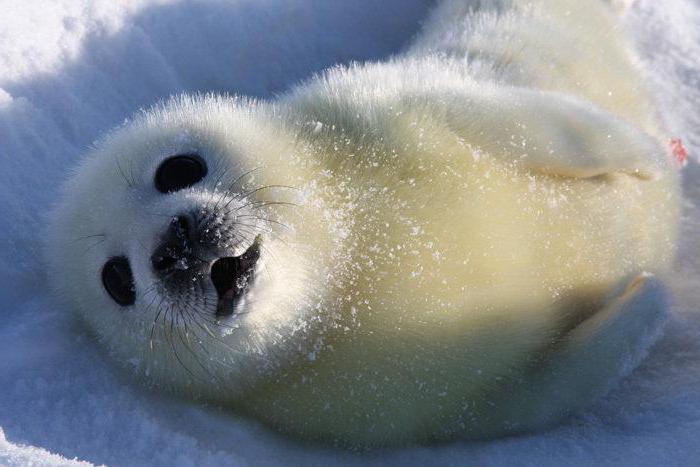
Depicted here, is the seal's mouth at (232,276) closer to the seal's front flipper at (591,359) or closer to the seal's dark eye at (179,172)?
the seal's dark eye at (179,172)

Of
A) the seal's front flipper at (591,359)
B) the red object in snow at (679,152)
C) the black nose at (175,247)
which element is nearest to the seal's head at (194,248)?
the black nose at (175,247)

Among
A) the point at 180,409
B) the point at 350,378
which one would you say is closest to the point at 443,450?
the point at 350,378

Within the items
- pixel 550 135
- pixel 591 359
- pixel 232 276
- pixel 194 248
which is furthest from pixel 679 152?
pixel 194 248

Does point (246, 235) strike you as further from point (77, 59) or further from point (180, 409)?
point (77, 59)

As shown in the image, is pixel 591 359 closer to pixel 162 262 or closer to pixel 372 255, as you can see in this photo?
pixel 372 255

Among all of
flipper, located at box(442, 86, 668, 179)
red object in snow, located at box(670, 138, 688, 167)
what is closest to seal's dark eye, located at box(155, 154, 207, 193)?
flipper, located at box(442, 86, 668, 179)

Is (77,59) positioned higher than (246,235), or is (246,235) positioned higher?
(77,59)

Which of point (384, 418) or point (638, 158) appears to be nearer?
point (384, 418)

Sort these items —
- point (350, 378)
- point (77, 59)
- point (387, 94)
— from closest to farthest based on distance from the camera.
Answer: point (350, 378), point (387, 94), point (77, 59)
